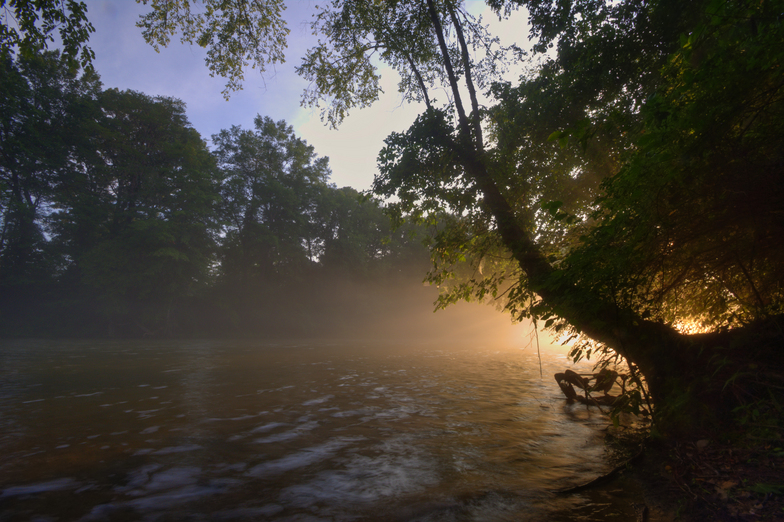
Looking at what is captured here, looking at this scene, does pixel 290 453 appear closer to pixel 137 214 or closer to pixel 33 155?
pixel 137 214

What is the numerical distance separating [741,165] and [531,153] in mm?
6544

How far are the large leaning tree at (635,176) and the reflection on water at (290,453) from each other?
1.94 metres

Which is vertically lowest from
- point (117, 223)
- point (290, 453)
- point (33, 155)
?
→ point (290, 453)

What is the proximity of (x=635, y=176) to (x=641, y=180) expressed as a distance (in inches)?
8.0

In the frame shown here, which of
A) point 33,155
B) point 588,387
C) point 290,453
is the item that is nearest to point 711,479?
point 588,387

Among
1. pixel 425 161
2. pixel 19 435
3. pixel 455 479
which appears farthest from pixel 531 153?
pixel 19 435

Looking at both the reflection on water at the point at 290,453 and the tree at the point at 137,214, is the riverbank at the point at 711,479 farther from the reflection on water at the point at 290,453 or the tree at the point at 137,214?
the tree at the point at 137,214

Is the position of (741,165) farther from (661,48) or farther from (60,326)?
(60,326)

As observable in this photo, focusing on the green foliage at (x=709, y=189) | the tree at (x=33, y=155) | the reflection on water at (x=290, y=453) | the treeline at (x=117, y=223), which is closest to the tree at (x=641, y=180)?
the green foliage at (x=709, y=189)

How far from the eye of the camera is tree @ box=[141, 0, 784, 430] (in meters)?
3.39

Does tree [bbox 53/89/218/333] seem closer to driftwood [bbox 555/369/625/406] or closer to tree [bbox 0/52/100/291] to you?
tree [bbox 0/52/100/291]

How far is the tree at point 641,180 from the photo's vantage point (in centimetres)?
339

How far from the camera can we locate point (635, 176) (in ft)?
11.8

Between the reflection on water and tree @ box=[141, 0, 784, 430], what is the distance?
6.56ft
